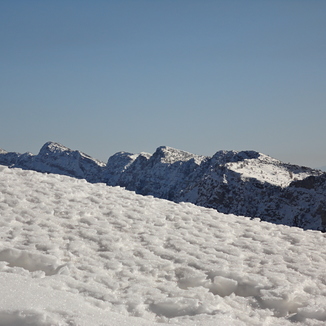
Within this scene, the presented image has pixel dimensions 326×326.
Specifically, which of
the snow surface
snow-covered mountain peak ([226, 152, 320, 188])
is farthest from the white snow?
the snow surface

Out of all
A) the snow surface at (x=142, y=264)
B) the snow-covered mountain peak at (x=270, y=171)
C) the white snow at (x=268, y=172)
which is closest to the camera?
the snow surface at (x=142, y=264)

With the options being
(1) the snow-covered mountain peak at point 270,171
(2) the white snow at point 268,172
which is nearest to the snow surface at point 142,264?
(1) the snow-covered mountain peak at point 270,171

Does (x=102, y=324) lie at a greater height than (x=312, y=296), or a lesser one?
lesser

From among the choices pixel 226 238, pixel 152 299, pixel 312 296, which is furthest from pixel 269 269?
pixel 152 299

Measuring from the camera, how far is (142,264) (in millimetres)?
8992

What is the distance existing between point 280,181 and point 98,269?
139 m

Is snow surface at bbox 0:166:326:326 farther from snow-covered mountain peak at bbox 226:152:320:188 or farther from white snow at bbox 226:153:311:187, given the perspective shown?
white snow at bbox 226:153:311:187

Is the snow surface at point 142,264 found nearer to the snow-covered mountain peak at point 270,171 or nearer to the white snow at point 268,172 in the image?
the snow-covered mountain peak at point 270,171

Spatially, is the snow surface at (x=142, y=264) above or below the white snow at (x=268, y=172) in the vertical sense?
below

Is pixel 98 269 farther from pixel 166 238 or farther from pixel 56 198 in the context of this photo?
pixel 56 198

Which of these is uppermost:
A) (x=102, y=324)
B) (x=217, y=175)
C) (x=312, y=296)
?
(x=217, y=175)

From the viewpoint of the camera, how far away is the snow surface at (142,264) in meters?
6.76

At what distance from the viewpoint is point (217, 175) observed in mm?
148125

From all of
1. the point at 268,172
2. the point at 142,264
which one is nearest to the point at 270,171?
the point at 268,172
